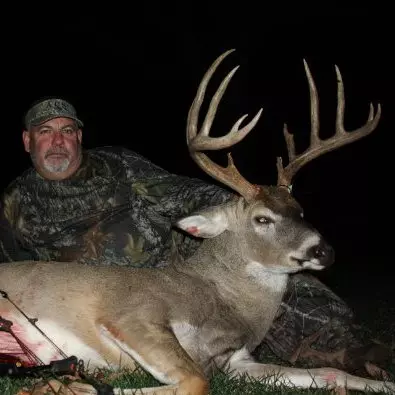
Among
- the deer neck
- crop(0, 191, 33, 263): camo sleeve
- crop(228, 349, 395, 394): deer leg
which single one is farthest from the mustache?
crop(228, 349, 395, 394): deer leg

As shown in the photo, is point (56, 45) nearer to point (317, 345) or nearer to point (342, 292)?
point (342, 292)

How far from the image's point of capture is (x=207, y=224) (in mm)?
4664

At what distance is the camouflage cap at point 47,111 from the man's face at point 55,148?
0.22 feet

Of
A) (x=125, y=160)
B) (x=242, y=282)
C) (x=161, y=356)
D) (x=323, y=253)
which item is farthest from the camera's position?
(x=125, y=160)

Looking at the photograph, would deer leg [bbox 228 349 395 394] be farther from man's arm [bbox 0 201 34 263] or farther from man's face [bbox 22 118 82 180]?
man's face [bbox 22 118 82 180]

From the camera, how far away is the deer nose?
164 inches

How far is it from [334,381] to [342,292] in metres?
5.05

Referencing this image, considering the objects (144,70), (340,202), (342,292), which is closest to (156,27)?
(144,70)

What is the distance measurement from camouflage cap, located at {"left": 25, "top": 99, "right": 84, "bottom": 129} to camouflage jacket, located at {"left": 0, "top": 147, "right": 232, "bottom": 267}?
1.48 ft

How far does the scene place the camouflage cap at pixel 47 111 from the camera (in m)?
5.79

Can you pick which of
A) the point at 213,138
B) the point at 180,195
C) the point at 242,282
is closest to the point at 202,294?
the point at 242,282

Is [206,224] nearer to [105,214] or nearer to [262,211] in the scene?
[262,211]

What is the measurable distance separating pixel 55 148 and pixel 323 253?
2.69m

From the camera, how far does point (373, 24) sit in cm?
4334
